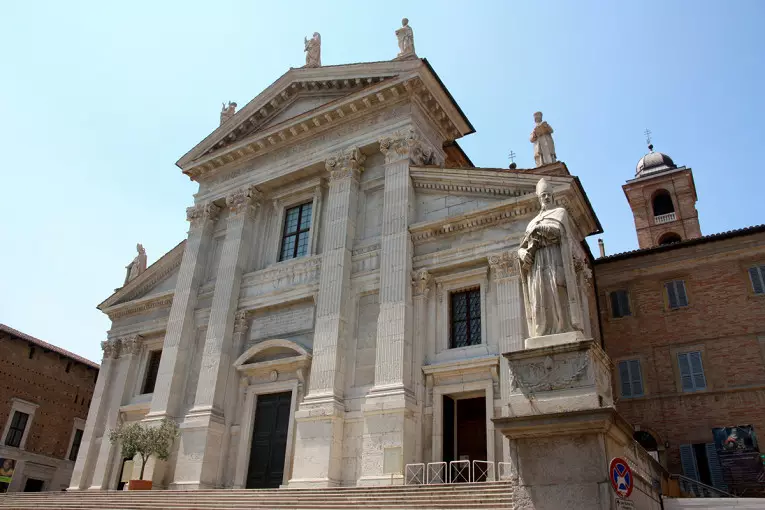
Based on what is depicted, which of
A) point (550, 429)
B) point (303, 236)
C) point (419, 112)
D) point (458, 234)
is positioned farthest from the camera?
point (303, 236)

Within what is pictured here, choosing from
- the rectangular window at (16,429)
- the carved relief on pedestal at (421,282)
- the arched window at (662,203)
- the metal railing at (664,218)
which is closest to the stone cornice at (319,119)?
the carved relief on pedestal at (421,282)

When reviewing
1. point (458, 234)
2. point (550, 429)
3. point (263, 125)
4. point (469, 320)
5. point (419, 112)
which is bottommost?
point (550, 429)

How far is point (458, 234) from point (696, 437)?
1067cm

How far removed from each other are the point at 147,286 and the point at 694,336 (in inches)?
804

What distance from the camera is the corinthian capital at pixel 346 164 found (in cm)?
1958

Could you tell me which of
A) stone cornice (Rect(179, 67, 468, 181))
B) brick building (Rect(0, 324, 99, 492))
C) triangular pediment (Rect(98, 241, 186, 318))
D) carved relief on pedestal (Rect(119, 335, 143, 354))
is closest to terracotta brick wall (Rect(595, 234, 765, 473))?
stone cornice (Rect(179, 67, 468, 181))

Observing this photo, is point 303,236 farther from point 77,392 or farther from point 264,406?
point 77,392

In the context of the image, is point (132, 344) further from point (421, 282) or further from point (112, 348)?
point (421, 282)

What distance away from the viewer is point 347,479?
607 inches

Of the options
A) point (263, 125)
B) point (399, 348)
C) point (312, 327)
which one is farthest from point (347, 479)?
point (263, 125)

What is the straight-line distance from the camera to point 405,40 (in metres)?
20.3

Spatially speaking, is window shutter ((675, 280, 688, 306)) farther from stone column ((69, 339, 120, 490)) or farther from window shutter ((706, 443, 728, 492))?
stone column ((69, 339, 120, 490))

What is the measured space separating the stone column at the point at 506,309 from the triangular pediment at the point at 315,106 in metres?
6.55

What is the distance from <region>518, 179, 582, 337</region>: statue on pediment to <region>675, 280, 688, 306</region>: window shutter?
47.4 feet
